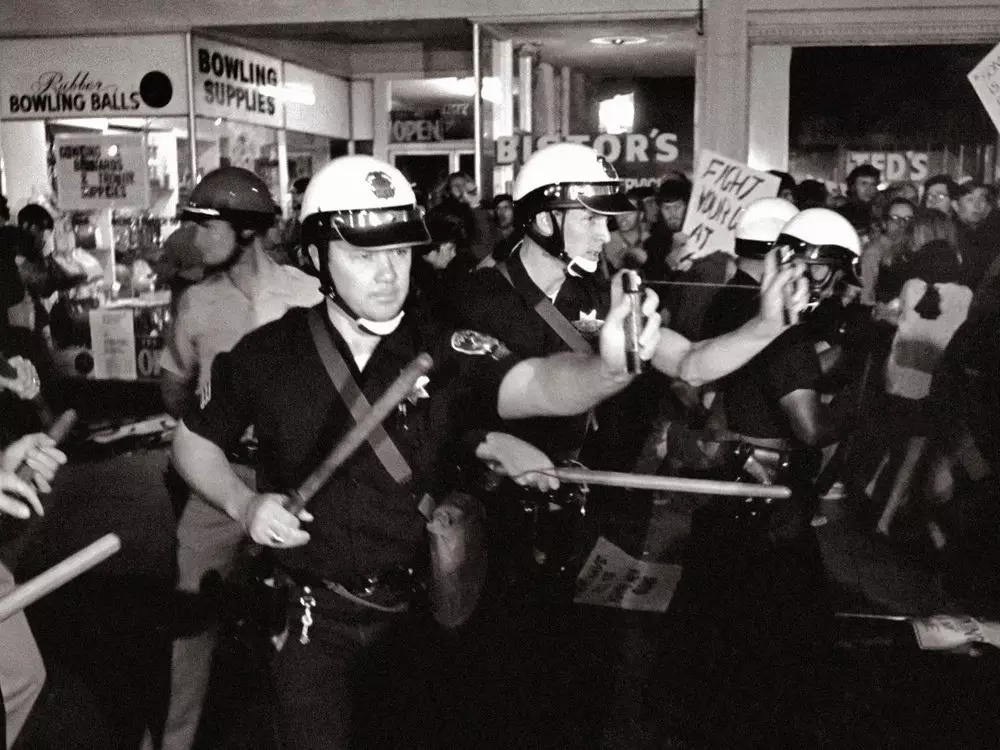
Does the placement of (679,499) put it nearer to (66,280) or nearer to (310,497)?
(310,497)

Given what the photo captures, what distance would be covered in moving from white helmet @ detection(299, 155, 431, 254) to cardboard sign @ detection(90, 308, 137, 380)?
33.4ft

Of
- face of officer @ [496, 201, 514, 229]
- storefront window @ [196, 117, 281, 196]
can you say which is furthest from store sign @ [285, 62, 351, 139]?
face of officer @ [496, 201, 514, 229]

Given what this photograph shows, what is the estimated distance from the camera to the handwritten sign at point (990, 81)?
8.51 metres

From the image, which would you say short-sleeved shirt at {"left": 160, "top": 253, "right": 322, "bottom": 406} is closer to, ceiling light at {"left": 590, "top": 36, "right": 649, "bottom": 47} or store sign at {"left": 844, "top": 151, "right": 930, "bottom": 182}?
ceiling light at {"left": 590, "top": 36, "right": 649, "bottom": 47}

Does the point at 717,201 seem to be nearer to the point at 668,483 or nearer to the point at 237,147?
the point at 668,483

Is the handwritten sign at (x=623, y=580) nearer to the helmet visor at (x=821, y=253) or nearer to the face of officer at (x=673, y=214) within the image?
the helmet visor at (x=821, y=253)

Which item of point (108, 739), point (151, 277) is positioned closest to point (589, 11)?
point (151, 277)

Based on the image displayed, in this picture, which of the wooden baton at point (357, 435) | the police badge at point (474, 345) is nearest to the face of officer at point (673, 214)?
the police badge at point (474, 345)

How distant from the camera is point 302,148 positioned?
16.2 meters

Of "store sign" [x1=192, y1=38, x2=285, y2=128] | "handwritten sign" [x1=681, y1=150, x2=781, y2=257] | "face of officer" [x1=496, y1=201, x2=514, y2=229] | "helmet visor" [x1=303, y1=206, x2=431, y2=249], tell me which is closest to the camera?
"helmet visor" [x1=303, y1=206, x2=431, y2=249]

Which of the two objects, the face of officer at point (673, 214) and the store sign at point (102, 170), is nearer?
the face of officer at point (673, 214)

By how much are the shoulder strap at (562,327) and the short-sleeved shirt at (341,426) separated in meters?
1.12

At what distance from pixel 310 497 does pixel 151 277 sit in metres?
11.4

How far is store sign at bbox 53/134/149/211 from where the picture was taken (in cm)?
1263
